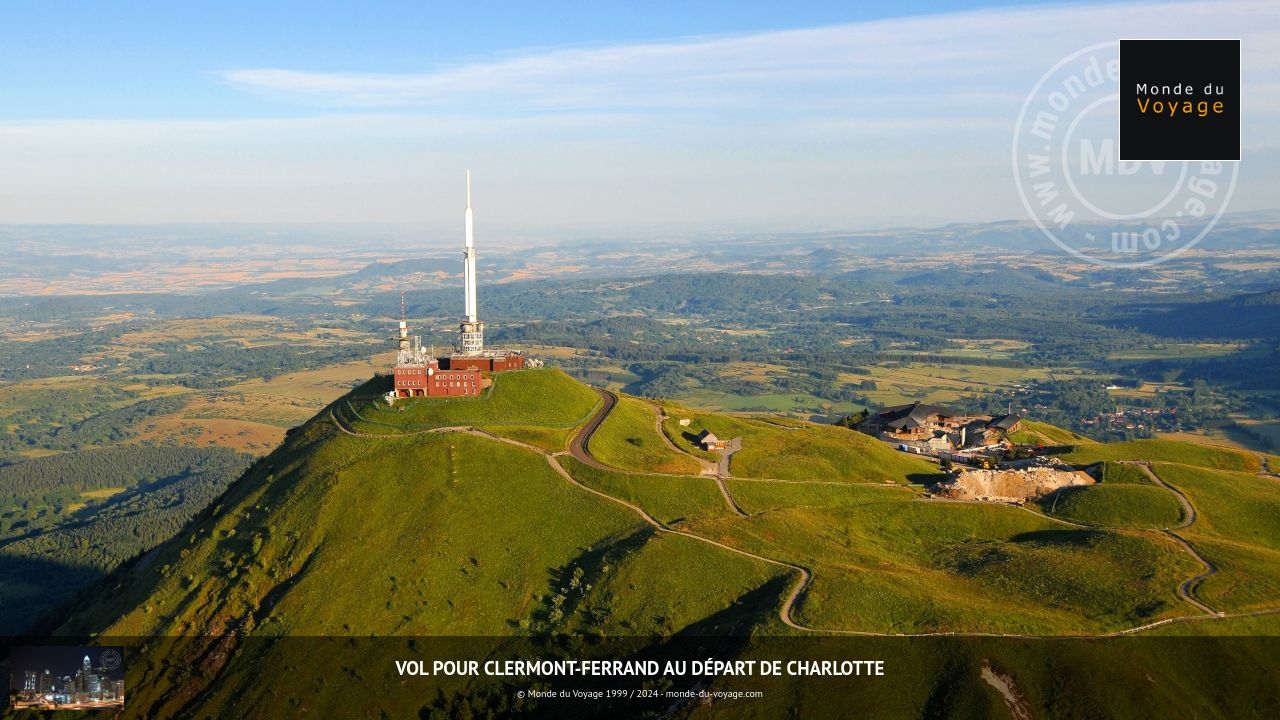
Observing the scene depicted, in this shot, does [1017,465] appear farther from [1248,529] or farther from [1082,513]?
[1248,529]

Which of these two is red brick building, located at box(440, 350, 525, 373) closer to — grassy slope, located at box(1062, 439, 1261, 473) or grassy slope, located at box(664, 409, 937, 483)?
grassy slope, located at box(664, 409, 937, 483)

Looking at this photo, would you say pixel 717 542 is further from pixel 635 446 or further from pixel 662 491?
pixel 635 446

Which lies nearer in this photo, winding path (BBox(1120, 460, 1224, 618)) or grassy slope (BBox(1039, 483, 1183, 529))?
winding path (BBox(1120, 460, 1224, 618))

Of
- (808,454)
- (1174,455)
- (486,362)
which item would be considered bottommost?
(1174,455)

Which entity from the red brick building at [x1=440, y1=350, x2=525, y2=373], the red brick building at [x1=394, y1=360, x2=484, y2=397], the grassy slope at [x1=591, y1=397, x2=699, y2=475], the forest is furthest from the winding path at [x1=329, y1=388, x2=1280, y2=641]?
the forest

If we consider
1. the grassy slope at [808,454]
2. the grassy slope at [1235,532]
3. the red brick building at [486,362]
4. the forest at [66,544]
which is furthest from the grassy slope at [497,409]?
the grassy slope at [1235,532]

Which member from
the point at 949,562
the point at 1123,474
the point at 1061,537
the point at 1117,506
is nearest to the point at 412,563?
the point at 949,562

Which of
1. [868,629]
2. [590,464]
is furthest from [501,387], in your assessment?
[868,629]
